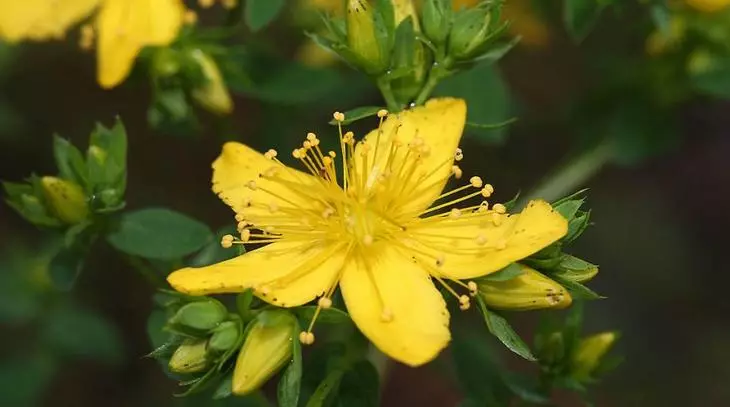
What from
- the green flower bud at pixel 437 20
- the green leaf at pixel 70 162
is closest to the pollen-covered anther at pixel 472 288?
the green flower bud at pixel 437 20

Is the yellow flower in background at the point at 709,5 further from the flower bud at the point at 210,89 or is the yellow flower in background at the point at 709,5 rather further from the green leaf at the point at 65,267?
the green leaf at the point at 65,267

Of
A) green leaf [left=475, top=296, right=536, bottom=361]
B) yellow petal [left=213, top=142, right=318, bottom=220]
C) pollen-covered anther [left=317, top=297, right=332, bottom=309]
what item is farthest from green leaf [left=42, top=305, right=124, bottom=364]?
green leaf [left=475, top=296, right=536, bottom=361]

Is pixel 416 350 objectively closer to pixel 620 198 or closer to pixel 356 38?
pixel 356 38

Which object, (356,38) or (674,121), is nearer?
(356,38)

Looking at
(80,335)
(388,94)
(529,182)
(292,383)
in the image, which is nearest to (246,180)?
(388,94)

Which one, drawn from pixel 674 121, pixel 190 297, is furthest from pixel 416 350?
pixel 674 121
